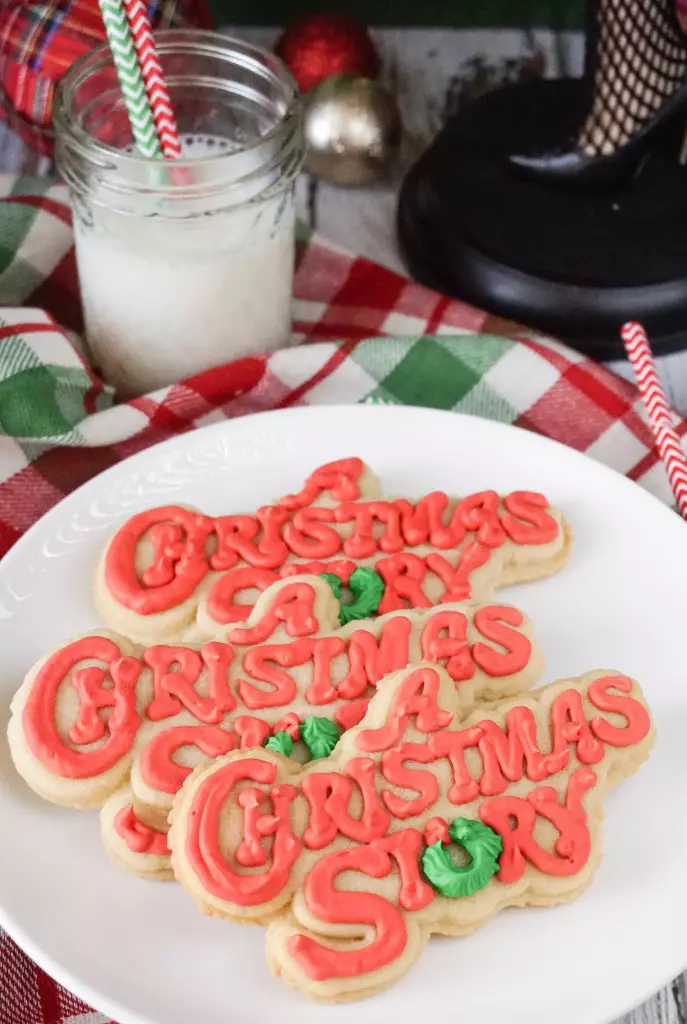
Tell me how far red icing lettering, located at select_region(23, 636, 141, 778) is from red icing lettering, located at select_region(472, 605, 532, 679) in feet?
0.81

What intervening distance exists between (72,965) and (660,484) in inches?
26.4

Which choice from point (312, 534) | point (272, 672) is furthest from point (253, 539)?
point (272, 672)

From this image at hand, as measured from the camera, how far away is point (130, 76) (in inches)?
38.9

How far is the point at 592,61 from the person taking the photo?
1.16 m

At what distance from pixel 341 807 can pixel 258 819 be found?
0.18 feet

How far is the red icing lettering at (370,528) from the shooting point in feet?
3.08

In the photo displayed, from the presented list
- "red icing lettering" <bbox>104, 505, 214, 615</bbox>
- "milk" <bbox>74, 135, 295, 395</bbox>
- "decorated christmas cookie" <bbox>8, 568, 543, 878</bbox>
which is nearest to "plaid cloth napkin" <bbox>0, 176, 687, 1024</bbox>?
"milk" <bbox>74, 135, 295, 395</bbox>

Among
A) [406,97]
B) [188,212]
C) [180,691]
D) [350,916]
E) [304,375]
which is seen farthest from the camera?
[406,97]

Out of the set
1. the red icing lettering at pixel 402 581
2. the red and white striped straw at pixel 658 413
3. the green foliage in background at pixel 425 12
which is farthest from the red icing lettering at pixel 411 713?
the green foliage in background at pixel 425 12

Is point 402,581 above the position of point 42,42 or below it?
below

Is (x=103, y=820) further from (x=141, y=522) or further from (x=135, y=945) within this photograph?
(x=141, y=522)

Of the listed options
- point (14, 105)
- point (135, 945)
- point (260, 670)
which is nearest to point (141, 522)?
point (260, 670)

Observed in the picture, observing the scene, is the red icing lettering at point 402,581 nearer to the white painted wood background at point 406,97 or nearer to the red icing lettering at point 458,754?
the red icing lettering at point 458,754

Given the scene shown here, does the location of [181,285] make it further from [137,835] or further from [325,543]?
[137,835]
